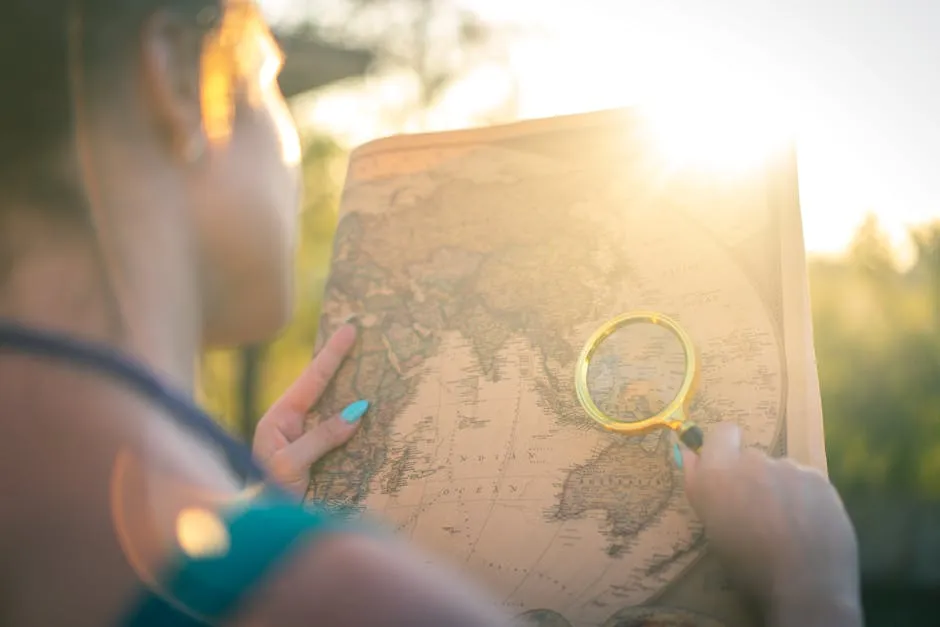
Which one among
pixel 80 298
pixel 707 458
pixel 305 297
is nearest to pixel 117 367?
pixel 80 298

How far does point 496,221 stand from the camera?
2.16m

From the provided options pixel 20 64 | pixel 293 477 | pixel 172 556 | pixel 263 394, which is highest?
pixel 20 64

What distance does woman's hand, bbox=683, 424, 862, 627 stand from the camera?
1.41 meters

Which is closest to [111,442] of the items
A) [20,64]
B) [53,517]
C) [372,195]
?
[53,517]

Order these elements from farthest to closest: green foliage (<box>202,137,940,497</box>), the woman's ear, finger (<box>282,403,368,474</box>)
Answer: green foliage (<box>202,137,940,497</box>) → finger (<box>282,403,368,474</box>) → the woman's ear

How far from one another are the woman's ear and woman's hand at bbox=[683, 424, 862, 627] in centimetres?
99

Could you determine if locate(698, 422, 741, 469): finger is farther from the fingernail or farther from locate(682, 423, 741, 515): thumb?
the fingernail

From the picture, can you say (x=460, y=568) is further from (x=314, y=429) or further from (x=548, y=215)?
(x=548, y=215)

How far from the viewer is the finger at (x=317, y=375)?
7.09 feet

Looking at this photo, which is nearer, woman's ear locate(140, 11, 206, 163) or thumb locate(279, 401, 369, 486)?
woman's ear locate(140, 11, 206, 163)

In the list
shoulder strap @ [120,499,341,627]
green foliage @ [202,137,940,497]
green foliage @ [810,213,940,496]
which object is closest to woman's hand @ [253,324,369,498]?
shoulder strap @ [120,499,341,627]

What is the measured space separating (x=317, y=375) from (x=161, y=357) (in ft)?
3.23

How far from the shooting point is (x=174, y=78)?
119 cm

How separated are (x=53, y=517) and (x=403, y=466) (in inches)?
43.2
